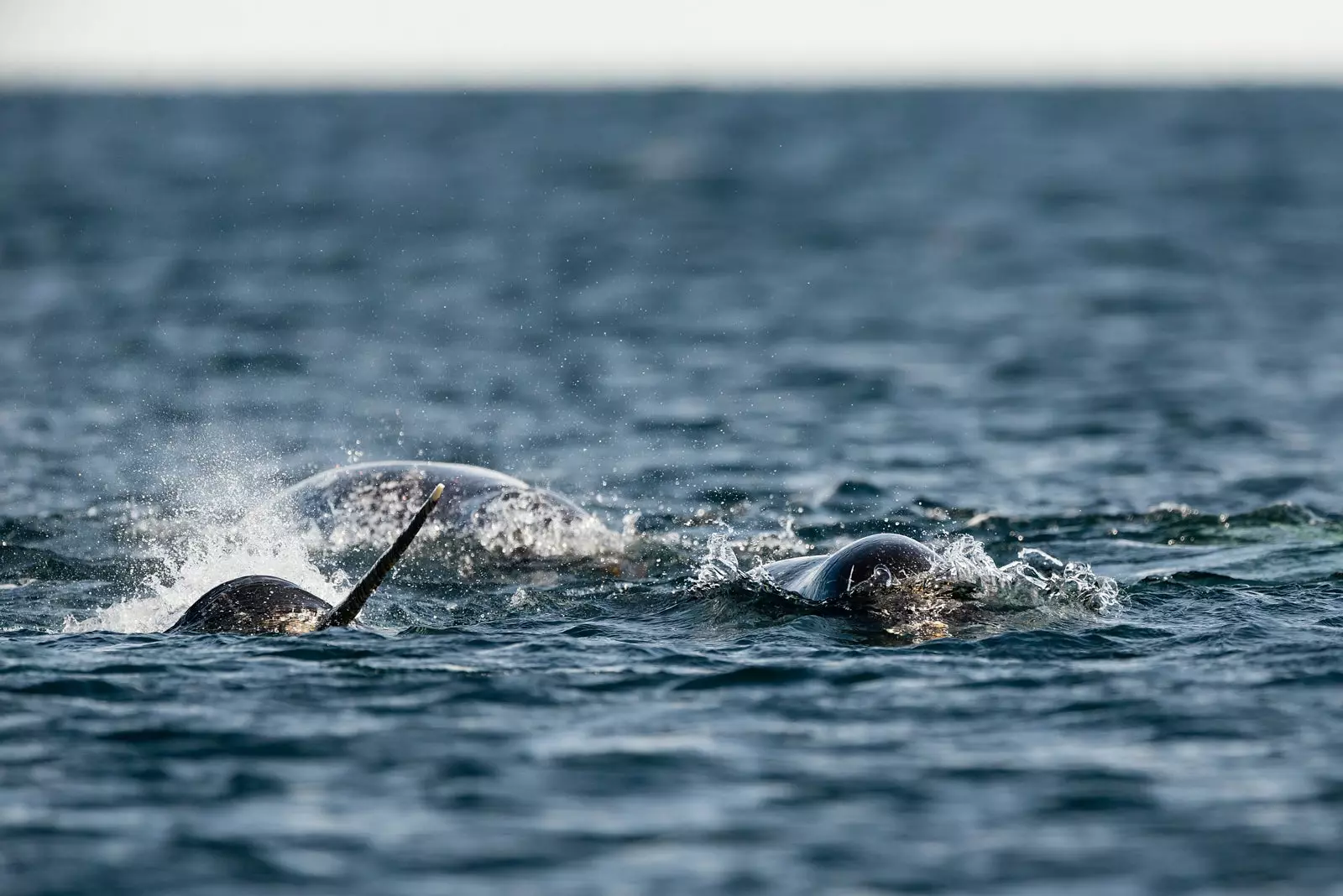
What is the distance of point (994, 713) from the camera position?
930 centimetres

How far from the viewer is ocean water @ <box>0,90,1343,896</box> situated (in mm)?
7781

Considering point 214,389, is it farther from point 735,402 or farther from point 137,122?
point 137,122

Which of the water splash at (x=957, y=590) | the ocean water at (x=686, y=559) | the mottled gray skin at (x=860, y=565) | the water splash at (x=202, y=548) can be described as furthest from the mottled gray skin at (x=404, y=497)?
the mottled gray skin at (x=860, y=565)

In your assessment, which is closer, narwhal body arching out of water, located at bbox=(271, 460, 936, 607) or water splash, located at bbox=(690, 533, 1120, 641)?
water splash, located at bbox=(690, 533, 1120, 641)

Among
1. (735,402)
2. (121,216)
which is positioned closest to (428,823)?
(735,402)

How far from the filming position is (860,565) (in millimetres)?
11312

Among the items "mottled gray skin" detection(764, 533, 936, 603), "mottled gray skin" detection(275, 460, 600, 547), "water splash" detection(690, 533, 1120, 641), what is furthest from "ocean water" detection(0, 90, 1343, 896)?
"mottled gray skin" detection(275, 460, 600, 547)

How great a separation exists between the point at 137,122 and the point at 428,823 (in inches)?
3868

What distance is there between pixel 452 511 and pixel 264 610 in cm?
350

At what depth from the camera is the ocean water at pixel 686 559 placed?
778cm

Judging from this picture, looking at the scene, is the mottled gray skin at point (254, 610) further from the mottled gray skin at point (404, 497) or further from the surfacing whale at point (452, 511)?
the mottled gray skin at point (404, 497)

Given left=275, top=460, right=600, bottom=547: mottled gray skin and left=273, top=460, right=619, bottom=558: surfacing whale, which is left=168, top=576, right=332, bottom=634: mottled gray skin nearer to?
left=273, top=460, right=619, bottom=558: surfacing whale

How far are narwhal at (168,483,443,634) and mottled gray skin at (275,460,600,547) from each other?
3.07m

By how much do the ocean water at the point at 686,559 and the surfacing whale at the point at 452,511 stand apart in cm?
28
